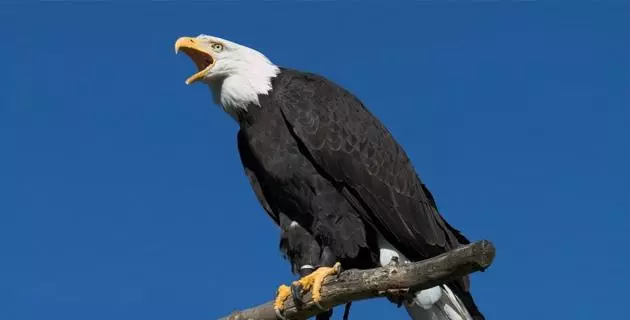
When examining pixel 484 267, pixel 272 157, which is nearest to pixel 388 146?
pixel 272 157


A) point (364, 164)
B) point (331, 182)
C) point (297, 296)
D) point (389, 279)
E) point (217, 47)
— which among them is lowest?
point (389, 279)

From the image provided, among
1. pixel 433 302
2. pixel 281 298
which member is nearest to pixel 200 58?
pixel 281 298

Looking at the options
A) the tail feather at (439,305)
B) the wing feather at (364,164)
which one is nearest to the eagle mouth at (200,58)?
the wing feather at (364,164)

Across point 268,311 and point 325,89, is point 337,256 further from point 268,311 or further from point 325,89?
point 325,89

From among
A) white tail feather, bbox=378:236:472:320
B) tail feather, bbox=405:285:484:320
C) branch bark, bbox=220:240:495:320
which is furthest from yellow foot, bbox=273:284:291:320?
tail feather, bbox=405:285:484:320

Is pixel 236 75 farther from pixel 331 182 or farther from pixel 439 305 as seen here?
pixel 439 305

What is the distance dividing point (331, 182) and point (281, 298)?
91 centimetres

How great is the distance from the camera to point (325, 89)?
241 inches

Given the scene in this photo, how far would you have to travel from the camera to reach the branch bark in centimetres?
389

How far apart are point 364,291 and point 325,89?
1.93 m

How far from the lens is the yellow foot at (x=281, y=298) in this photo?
5.32 meters

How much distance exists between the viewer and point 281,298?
5.38 m

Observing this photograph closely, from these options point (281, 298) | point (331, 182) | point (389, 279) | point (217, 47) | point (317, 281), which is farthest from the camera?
point (217, 47)

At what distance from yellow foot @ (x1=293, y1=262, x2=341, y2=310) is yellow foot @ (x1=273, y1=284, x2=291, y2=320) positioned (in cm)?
13
